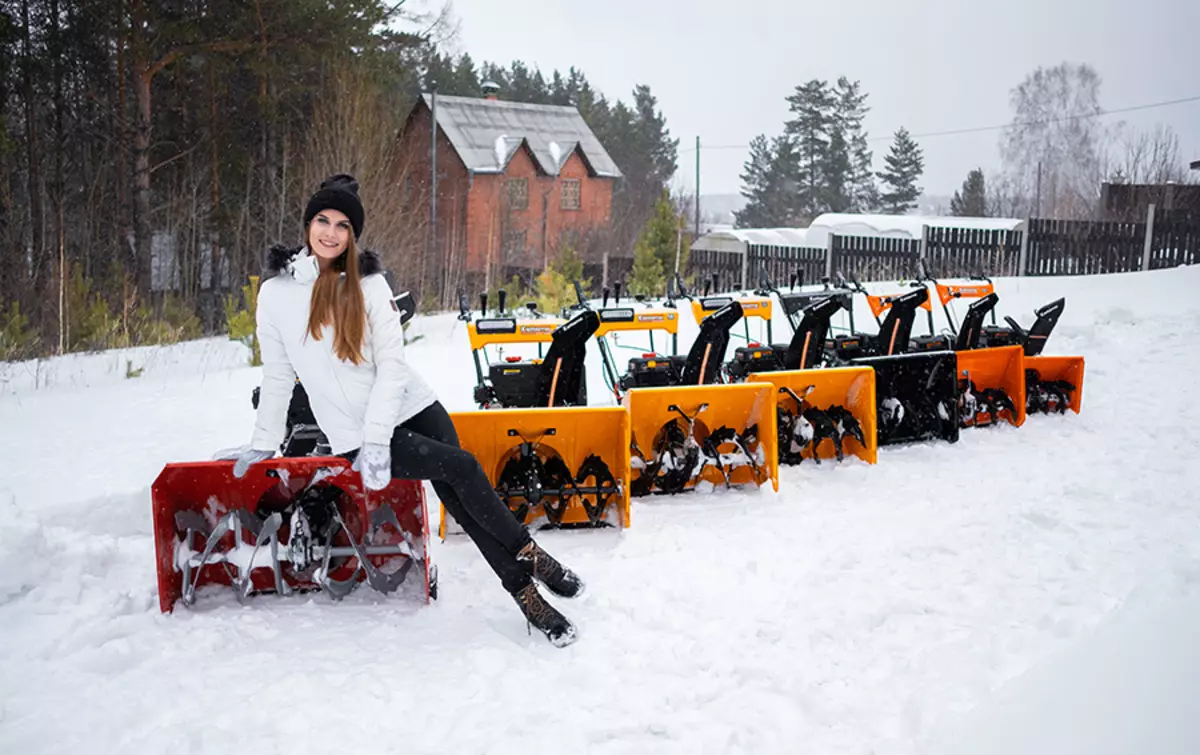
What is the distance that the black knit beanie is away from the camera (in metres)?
3.66

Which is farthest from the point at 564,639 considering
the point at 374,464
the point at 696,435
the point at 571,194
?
the point at 571,194

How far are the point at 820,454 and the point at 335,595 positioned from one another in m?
3.44

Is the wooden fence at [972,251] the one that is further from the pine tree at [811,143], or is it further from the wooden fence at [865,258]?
the pine tree at [811,143]

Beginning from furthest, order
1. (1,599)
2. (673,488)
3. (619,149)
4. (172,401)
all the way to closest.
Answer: (619,149), (172,401), (673,488), (1,599)

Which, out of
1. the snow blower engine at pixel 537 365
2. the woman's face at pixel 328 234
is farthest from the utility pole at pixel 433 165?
the woman's face at pixel 328 234

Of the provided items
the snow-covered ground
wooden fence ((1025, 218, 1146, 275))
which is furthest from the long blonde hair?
wooden fence ((1025, 218, 1146, 275))

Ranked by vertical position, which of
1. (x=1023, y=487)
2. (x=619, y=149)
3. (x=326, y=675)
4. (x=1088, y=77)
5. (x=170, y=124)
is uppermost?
(x=1088, y=77)

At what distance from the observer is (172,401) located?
25.2 ft

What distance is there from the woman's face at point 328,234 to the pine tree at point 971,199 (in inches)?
1979

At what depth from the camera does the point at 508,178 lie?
34719mm

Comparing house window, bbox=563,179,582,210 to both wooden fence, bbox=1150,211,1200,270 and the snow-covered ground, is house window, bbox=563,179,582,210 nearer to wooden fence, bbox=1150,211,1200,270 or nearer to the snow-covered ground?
wooden fence, bbox=1150,211,1200,270

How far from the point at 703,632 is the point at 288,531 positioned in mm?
1820

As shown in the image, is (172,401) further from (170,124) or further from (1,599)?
(170,124)

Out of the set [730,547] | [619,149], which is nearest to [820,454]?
[730,547]
